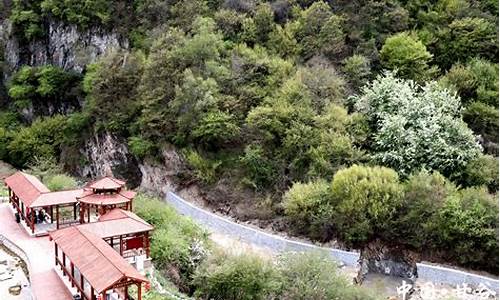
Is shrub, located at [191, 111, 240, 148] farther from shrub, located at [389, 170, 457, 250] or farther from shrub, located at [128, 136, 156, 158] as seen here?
shrub, located at [389, 170, 457, 250]

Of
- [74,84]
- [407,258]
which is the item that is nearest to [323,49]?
[407,258]

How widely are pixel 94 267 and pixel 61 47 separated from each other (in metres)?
31.0

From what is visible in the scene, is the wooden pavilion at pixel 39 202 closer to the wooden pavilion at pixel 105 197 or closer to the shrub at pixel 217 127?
the wooden pavilion at pixel 105 197

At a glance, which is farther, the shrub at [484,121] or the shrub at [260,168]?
the shrub at [260,168]

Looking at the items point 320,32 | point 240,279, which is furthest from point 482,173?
point 320,32

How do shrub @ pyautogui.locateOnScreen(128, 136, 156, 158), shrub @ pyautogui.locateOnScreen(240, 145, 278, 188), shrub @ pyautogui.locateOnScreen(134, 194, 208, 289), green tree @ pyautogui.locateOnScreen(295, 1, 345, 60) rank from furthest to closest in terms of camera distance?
green tree @ pyautogui.locateOnScreen(295, 1, 345, 60), shrub @ pyautogui.locateOnScreen(128, 136, 156, 158), shrub @ pyautogui.locateOnScreen(240, 145, 278, 188), shrub @ pyautogui.locateOnScreen(134, 194, 208, 289)

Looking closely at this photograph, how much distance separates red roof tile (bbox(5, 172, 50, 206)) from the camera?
23922 mm

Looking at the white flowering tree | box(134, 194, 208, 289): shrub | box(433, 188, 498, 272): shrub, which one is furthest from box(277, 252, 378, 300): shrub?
the white flowering tree

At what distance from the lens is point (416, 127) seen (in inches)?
1010

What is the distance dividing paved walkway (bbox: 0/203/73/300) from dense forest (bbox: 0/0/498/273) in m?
8.15

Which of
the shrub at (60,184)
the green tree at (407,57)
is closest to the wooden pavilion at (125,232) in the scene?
the shrub at (60,184)

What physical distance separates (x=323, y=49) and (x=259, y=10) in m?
5.32

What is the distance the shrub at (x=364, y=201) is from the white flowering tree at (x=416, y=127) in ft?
6.80

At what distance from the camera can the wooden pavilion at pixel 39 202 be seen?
928 inches
